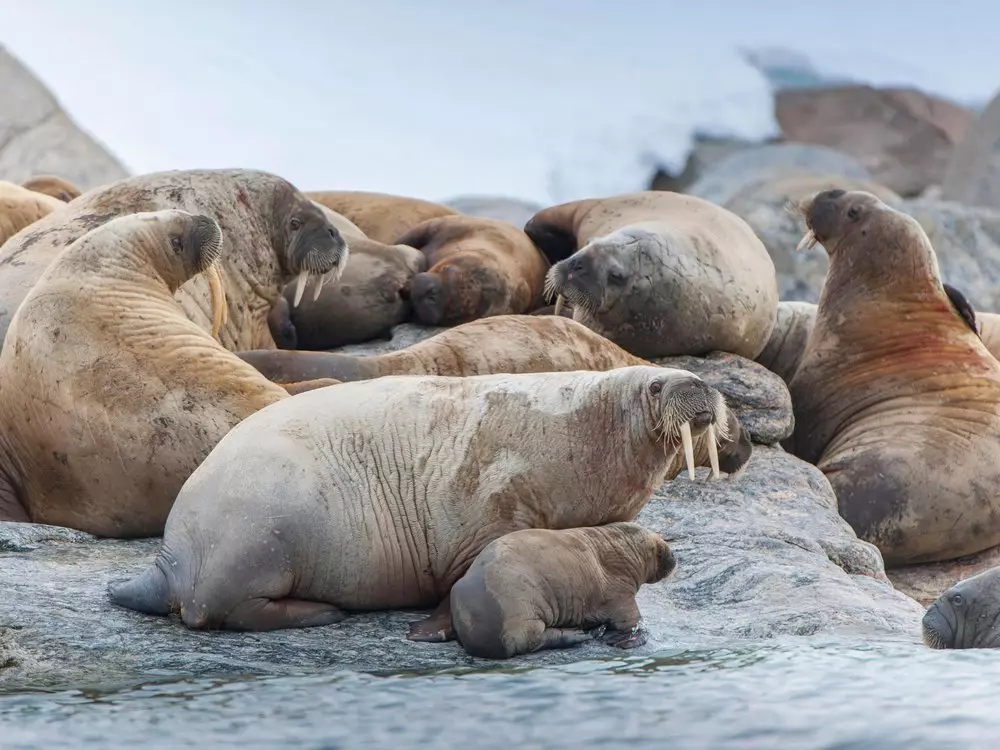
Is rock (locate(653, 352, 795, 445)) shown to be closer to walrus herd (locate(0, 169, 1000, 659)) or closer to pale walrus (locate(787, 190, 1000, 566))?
walrus herd (locate(0, 169, 1000, 659))

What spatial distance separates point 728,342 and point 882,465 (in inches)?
37.6

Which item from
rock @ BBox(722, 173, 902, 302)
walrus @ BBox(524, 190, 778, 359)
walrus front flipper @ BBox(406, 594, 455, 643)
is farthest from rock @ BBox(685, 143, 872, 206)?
walrus front flipper @ BBox(406, 594, 455, 643)

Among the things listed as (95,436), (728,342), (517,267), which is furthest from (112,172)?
(95,436)

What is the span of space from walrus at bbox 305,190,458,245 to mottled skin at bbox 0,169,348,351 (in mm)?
2238

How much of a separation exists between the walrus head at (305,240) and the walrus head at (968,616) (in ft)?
11.7

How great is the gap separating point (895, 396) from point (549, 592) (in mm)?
4355

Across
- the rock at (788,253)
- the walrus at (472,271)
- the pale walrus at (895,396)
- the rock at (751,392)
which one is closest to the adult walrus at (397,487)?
the rock at (751,392)

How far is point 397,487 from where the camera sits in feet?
15.2

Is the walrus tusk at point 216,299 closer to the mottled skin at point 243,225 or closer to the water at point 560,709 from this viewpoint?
the mottled skin at point 243,225

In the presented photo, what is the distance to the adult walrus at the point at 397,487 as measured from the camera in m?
4.41

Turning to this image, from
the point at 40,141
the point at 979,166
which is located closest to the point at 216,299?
the point at 40,141

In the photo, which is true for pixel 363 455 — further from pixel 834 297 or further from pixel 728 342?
pixel 834 297

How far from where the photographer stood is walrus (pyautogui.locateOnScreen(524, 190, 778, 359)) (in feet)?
24.9

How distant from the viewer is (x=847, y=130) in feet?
90.1
